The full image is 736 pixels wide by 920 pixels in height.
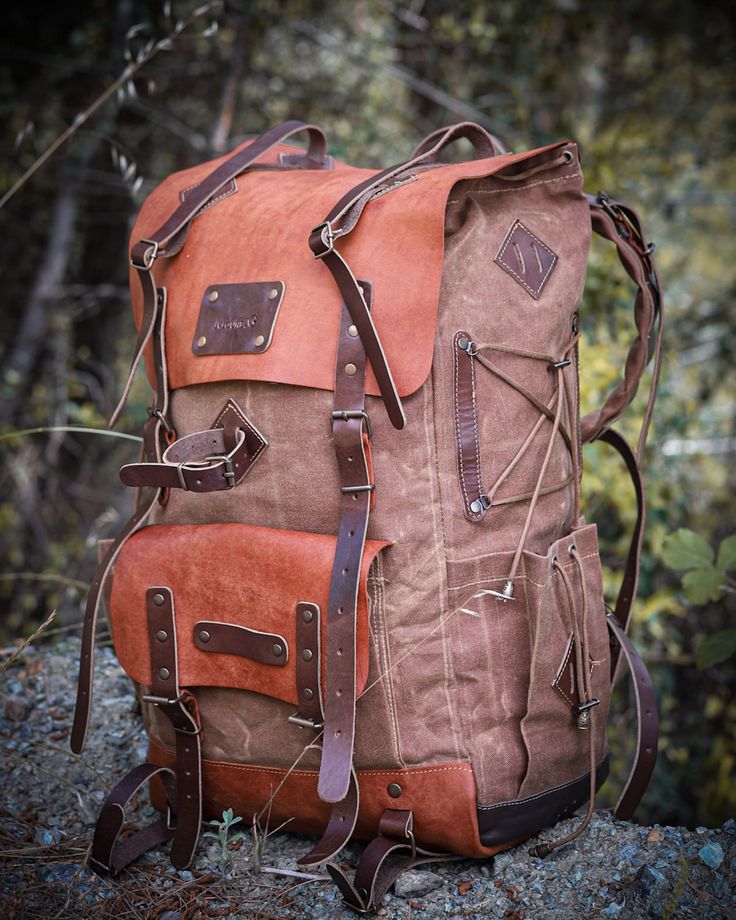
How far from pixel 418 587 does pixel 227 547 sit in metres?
0.40

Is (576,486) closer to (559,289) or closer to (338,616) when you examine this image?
(559,289)

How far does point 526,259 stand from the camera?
5.51 ft

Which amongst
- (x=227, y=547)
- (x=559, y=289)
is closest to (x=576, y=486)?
(x=559, y=289)

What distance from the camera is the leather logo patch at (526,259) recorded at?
1.66 meters

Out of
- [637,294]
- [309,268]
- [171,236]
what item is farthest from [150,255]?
[637,294]

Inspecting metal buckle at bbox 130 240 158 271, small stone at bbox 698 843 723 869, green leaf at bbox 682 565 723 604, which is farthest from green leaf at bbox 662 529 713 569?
metal buckle at bbox 130 240 158 271

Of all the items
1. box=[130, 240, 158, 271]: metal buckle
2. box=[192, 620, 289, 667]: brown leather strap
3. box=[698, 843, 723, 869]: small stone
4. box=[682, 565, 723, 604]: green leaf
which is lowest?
box=[698, 843, 723, 869]: small stone

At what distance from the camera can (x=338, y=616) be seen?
5.03 feet

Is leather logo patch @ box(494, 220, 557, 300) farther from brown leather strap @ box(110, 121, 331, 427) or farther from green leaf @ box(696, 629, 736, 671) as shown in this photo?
green leaf @ box(696, 629, 736, 671)

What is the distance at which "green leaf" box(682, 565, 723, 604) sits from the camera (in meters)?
2.18

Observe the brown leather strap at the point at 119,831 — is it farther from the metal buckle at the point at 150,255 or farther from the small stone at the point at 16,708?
the metal buckle at the point at 150,255

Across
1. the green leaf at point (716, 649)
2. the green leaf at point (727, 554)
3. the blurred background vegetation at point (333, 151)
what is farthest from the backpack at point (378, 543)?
the blurred background vegetation at point (333, 151)

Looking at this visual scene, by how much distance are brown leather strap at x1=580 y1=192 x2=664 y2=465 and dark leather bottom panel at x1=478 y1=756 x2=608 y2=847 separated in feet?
2.72

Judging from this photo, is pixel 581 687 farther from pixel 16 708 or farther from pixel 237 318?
pixel 16 708
